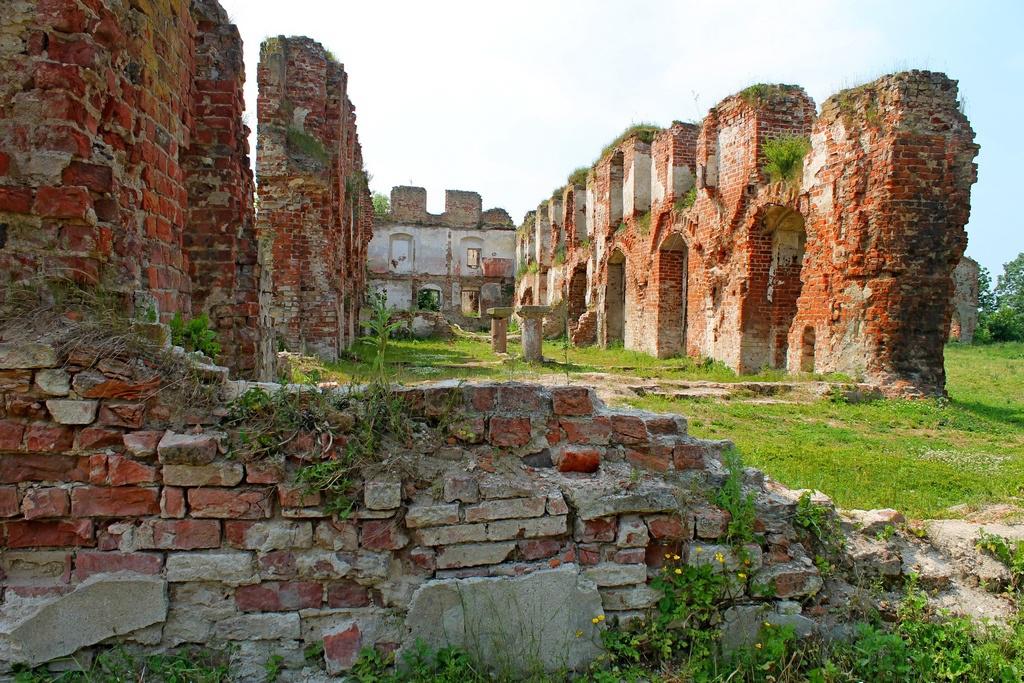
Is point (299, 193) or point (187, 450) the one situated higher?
point (299, 193)

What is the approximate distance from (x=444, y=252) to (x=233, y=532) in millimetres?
34403

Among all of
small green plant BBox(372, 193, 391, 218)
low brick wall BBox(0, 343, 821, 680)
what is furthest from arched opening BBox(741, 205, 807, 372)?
small green plant BBox(372, 193, 391, 218)

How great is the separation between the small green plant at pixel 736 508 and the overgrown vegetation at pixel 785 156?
10.5 meters

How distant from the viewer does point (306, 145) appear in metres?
12.7

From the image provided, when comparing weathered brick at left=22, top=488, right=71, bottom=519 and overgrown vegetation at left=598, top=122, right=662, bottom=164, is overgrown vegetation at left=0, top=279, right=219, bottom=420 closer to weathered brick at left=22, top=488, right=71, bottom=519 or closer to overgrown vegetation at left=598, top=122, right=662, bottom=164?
weathered brick at left=22, top=488, right=71, bottom=519

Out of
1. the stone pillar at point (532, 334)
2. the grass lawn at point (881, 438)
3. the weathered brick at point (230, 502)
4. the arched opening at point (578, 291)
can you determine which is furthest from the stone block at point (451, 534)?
the arched opening at point (578, 291)

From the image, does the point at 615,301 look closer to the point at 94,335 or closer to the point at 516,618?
the point at 516,618

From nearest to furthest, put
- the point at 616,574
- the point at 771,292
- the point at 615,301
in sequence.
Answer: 1. the point at 616,574
2. the point at 771,292
3. the point at 615,301

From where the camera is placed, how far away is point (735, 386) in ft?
32.7

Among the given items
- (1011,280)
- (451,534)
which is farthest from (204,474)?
(1011,280)

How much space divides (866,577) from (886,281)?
8091 millimetres

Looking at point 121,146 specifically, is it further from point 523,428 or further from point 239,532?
point 523,428

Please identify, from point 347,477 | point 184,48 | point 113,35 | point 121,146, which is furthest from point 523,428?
point 184,48

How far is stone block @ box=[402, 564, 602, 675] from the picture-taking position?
2.47 meters
